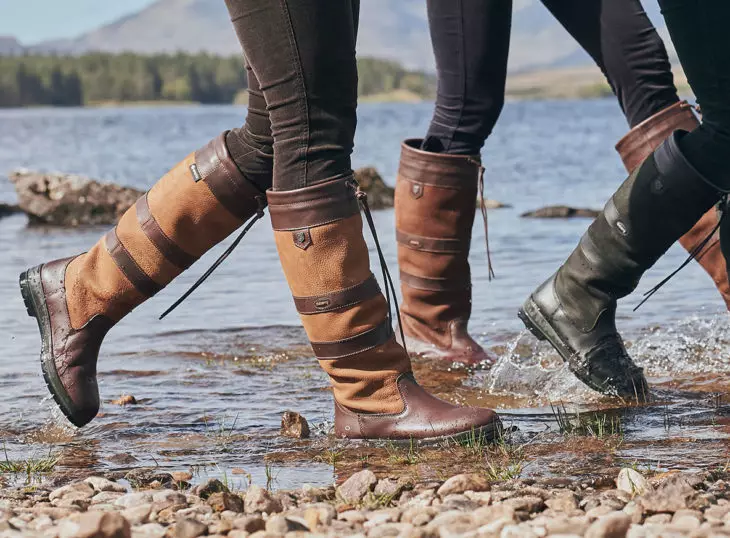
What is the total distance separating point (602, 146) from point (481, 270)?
67.7 feet

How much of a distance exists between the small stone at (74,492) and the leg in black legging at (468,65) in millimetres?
2040

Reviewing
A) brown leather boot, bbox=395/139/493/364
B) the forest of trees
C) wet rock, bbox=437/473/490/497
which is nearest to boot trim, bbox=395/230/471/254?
brown leather boot, bbox=395/139/493/364

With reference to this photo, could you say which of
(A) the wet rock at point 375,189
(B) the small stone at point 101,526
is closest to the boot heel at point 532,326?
(B) the small stone at point 101,526

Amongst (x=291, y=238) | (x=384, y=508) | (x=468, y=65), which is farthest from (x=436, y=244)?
(x=384, y=508)

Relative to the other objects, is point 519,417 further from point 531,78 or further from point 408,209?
point 531,78

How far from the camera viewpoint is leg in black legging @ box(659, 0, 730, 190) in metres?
3.03

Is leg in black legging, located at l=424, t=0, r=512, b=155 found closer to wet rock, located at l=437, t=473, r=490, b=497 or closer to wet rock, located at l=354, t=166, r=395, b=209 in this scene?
wet rock, located at l=437, t=473, r=490, b=497

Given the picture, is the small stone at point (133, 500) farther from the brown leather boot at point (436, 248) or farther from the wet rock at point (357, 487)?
the brown leather boot at point (436, 248)

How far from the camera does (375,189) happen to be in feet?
40.6

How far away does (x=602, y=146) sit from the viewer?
88.4 ft

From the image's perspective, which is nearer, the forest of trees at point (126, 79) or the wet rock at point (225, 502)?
the wet rock at point (225, 502)

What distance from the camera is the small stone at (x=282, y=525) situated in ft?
7.00

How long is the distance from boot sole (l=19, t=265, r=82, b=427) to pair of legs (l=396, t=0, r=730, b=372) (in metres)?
1.48

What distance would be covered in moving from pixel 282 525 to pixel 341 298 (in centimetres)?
82
